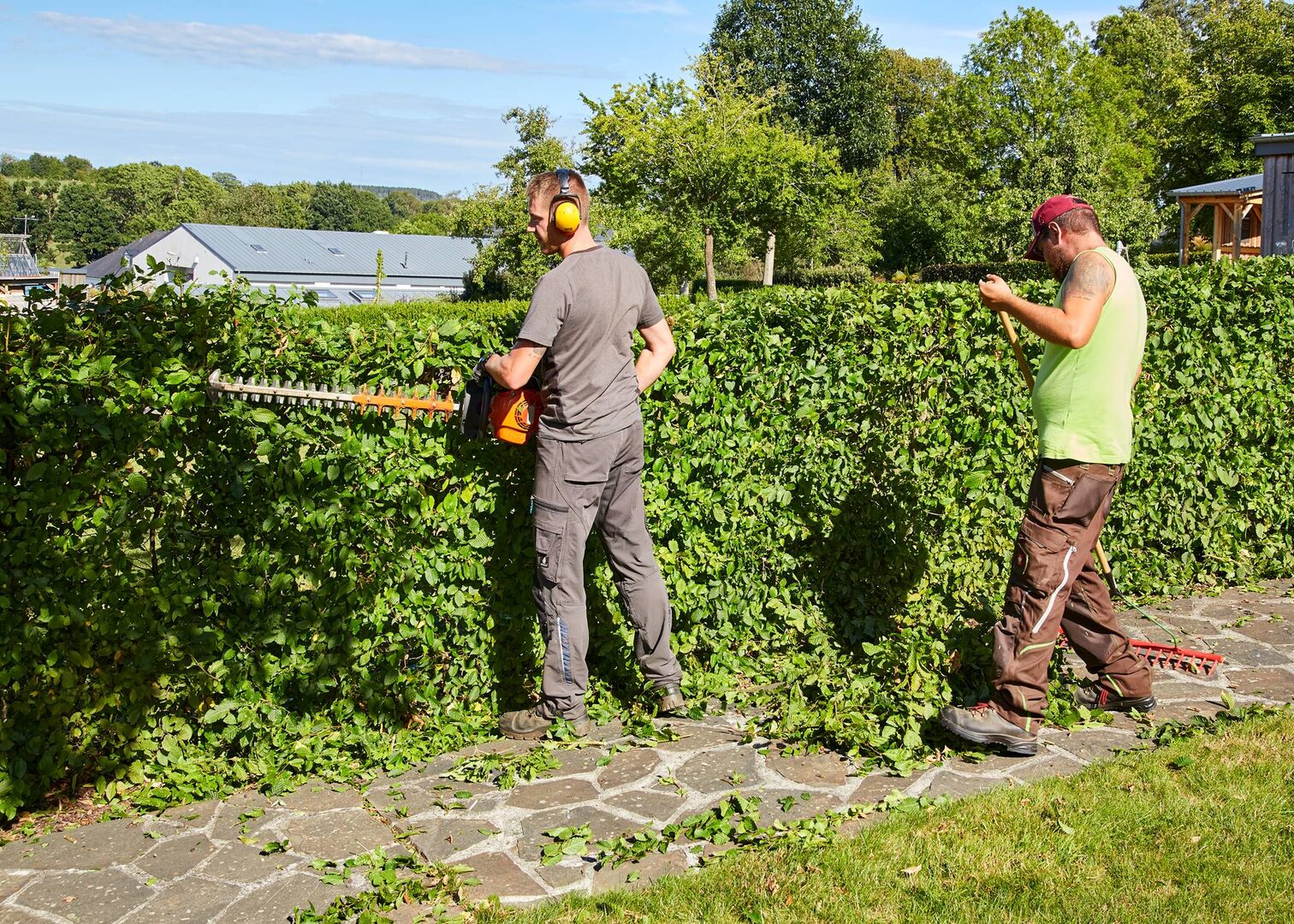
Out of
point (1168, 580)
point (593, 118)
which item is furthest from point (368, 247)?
point (1168, 580)

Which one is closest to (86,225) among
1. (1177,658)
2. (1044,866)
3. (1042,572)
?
(1177,658)

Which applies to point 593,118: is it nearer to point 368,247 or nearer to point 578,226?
point 578,226

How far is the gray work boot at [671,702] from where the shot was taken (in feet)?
16.5

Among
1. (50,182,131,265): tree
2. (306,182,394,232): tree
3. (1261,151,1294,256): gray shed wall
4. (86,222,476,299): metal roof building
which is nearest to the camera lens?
(1261,151,1294,256): gray shed wall

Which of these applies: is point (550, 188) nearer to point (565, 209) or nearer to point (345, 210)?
point (565, 209)

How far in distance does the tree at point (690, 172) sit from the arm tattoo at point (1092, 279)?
33709 mm

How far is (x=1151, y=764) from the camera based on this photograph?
445 centimetres

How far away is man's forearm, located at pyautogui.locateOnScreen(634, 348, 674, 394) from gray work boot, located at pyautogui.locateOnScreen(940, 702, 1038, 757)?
1903mm

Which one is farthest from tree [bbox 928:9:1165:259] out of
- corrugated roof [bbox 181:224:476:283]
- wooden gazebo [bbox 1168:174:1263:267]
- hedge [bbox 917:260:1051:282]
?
corrugated roof [bbox 181:224:476:283]

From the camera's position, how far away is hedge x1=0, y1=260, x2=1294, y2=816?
409 centimetres

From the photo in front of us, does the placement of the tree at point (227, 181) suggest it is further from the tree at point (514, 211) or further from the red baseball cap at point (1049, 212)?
the red baseball cap at point (1049, 212)

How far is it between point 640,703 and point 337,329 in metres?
2.17

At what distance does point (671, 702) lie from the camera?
16.5ft

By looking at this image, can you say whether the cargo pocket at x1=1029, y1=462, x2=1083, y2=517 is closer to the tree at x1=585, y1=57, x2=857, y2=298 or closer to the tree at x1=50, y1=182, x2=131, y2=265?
the tree at x1=585, y1=57, x2=857, y2=298
